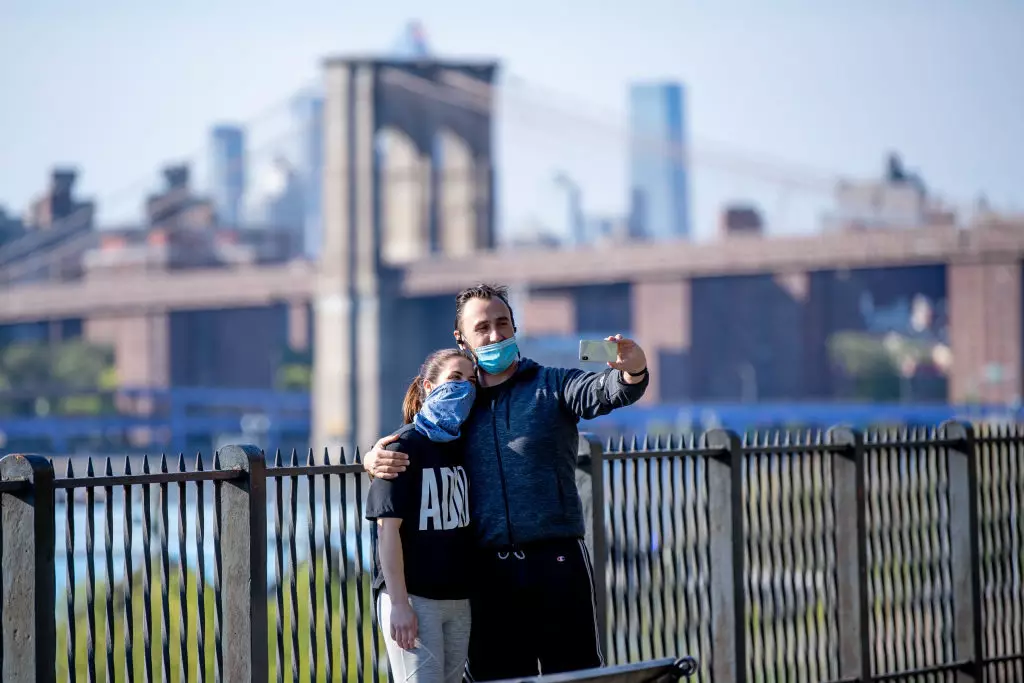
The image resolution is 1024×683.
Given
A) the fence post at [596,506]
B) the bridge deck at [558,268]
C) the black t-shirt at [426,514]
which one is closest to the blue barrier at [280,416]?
the bridge deck at [558,268]

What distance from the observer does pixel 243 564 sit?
4492 millimetres

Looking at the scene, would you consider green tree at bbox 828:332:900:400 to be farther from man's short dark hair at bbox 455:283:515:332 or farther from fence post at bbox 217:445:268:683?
man's short dark hair at bbox 455:283:515:332

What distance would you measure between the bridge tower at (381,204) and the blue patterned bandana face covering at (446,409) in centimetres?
5232

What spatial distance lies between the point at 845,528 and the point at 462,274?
53.6 metres

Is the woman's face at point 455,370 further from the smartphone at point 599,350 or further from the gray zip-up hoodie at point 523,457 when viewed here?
the smartphone at point 599,350

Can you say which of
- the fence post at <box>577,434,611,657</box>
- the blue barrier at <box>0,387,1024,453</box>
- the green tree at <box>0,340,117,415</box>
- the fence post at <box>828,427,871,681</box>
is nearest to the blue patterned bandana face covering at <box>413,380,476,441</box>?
the fence post at <box>577,434,611,657</box>

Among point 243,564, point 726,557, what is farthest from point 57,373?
point 243,564

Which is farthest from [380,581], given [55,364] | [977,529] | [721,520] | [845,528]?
[55,364]

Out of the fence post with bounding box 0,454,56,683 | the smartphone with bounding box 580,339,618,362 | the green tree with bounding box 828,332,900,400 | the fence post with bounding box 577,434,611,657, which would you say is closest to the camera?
the smartphone with bounding box 580,339,618,362

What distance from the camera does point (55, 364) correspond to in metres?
76.9

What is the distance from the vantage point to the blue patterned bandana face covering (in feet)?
13.2

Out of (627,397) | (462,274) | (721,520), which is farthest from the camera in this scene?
(462,274)

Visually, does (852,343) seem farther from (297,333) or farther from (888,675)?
(888,675)

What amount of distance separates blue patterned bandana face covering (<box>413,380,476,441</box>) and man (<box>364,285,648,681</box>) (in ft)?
0.47
